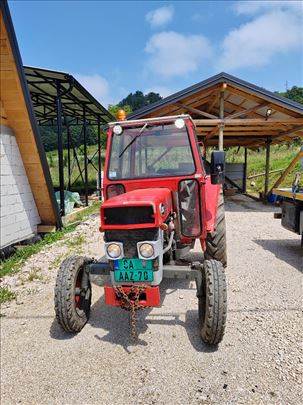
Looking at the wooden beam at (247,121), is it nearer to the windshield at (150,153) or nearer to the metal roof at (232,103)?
the metal roof at (232,103)

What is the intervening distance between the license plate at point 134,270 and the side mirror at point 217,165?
4.27 feet

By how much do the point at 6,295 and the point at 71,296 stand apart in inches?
62.2

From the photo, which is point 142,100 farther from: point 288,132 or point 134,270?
point 134,270

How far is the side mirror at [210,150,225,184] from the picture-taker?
3.14 metres

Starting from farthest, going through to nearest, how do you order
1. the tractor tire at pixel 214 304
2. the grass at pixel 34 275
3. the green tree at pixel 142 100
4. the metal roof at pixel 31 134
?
the green tree at pixel 142 100
the metal roof at pixel 31 134
the grass at pixel 34 275
the tractor tire at pixel 214 304

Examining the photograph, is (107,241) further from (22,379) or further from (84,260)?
(22,379)

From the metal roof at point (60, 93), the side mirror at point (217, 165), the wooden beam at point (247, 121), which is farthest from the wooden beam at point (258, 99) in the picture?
the side mirror at point (217, 165)

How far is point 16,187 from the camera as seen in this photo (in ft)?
18.8

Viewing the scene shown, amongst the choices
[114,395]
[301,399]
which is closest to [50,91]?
[114,395]

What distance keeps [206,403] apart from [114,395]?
0.66 m

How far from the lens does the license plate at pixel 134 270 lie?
252 centimetres

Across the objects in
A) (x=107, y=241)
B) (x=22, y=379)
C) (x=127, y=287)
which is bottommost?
(x=22, y=379)

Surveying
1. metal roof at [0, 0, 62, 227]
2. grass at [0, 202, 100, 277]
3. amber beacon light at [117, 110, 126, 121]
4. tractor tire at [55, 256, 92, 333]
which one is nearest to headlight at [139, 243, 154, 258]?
tractor tire at [55, 256, 92, 333]

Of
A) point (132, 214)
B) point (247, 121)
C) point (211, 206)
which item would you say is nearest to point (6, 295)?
point (132, 214)
